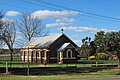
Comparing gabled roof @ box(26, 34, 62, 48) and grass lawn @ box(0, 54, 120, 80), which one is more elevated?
gabled roof @ box(26, 34, 62, 48)

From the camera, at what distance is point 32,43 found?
8294 centimetres

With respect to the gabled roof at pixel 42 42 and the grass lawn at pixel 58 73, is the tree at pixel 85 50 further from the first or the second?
the grass lawn at pixel 58 73

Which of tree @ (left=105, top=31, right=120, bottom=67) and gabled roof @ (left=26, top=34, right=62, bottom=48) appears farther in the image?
gabled roof @ (left=26, top=34, right=62, bottom=48)

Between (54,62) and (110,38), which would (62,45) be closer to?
(54,62)

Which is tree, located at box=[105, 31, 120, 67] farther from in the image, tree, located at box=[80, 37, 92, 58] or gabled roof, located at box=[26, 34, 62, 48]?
tree, located at box=[80, 37, 92, 58]

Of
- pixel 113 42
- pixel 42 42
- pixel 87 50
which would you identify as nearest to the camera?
pixel 113 42

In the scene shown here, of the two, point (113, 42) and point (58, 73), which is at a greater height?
point (113, 42)

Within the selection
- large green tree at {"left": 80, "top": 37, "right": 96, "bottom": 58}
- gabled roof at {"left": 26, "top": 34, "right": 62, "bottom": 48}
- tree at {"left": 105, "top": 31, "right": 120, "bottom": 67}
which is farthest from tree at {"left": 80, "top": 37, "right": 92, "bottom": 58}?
tree at {"left": 105, "top": 31, "right": 120, "bottom": 67}

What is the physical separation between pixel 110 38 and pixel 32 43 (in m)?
36.2

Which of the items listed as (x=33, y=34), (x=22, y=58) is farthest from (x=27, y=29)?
(x=22, y=58)

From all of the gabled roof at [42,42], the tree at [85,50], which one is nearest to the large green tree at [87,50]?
the tree at [85,50]

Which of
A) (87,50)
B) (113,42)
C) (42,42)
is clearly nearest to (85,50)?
(87,50)

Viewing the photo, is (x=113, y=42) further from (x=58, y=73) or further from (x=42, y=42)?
(x=42, y=42)

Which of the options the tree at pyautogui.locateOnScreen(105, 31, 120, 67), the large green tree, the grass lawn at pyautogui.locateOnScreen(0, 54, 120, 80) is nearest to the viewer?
the grass lawn at pyautogui.locateOnScreen(0, 54, 120, 80)
